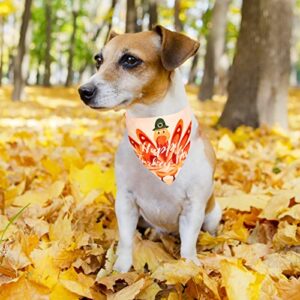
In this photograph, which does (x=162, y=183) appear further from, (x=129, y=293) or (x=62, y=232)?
(x=129, y=293)

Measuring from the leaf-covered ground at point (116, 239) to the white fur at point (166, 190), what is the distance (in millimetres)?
111

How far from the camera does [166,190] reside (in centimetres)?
257

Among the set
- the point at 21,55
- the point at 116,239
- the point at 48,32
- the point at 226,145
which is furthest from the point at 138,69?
the point at 48,32

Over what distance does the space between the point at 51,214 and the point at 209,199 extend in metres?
1.00

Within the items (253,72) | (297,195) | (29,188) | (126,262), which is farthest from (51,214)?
(253,72)

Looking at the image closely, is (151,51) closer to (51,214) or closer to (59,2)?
(51,214)

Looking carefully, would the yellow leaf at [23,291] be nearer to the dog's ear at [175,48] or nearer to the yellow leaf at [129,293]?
the yellow leaf at [129,293]

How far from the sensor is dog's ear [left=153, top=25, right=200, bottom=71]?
247cm

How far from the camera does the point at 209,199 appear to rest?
9.39 ft

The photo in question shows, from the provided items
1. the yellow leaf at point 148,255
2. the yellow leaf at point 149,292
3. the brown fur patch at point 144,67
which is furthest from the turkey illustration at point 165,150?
the yellow leaf at point 149,292

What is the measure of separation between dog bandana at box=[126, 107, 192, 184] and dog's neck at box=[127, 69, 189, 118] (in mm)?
26

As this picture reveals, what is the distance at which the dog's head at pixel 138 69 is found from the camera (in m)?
2.41

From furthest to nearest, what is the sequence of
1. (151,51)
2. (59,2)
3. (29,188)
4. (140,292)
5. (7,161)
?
(59,2)
(7,161)
(29,188)
(151,51)
(140,292)

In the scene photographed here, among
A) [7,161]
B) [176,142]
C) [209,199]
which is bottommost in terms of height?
[7,161]
